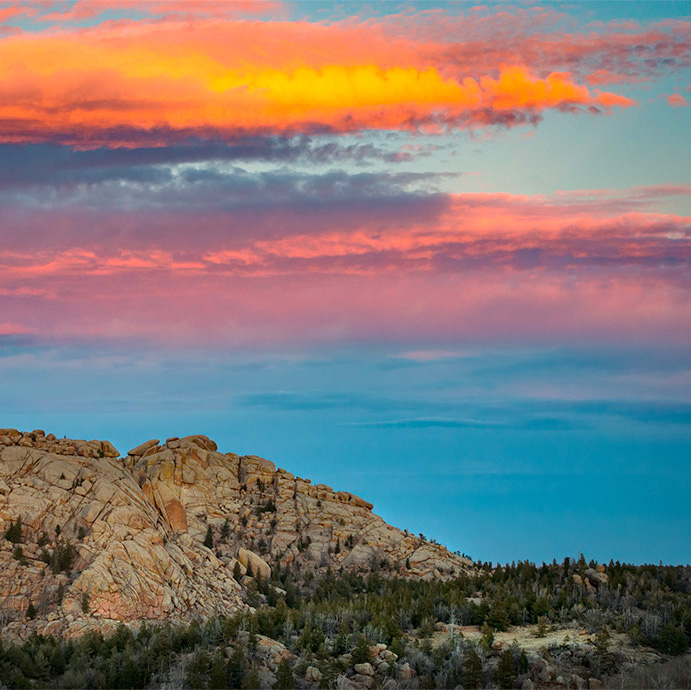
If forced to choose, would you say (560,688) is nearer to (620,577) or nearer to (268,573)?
(620,577)

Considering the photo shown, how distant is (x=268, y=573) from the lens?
95812 millimetres

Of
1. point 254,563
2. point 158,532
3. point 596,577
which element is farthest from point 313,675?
point 596,577

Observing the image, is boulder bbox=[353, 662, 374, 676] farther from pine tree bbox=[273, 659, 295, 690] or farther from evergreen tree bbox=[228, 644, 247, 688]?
evergreen tree bbox=[228, 644, 247, 688]

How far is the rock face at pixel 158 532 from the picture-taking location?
75.1m

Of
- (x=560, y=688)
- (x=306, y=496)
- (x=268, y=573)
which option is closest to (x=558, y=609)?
(x=560, y=688)

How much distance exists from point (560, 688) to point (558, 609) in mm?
18569

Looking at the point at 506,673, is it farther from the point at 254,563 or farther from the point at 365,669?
the point at 254,563

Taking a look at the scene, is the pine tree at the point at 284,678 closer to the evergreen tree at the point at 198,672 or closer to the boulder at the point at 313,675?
the boulder at the point at 313,675

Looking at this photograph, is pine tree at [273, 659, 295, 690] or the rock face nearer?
pine tree at [273, 659, 295, 690]

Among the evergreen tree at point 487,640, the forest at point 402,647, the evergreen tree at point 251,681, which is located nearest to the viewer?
the evergreen tree at point 251,681

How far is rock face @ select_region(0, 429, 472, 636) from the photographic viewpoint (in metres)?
75.1

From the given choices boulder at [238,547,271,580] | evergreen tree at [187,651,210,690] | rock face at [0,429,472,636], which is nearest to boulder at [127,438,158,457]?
rock face at [0,429,472,636]

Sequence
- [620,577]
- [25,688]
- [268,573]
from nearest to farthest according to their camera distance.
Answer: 1. [25,688]
2. [620,577]
3. [268,573]

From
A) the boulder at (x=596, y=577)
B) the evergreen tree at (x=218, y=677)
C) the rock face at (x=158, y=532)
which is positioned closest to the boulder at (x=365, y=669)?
the evergreen tree at (x=218, y=677)
